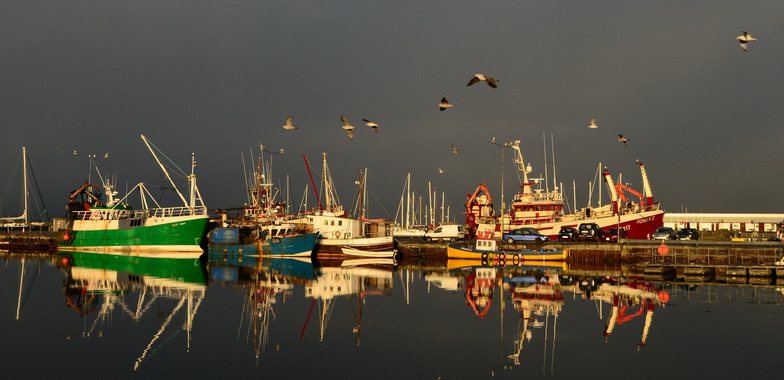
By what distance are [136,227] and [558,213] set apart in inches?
2033

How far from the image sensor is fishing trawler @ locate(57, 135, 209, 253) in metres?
75.1

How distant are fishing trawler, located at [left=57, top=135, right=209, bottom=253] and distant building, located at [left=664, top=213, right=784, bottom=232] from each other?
269ft

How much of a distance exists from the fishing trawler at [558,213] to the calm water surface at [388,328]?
3179 cm

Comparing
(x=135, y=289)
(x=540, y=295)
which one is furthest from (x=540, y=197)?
(x=135, y=289)

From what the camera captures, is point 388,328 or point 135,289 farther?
point 135,289

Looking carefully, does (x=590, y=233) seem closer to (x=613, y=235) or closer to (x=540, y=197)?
(x=613, y=235)

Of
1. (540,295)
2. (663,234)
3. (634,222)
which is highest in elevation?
(634,222)

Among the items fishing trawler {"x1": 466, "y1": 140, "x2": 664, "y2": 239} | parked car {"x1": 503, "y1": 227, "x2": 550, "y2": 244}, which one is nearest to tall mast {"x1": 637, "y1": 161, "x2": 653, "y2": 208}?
fishing trawler {"x1": 466, "y1": 140, "x2": 664, "y2": 239}

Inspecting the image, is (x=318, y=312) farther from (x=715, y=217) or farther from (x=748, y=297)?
(x=715, y=217)

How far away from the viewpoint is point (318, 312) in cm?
3112

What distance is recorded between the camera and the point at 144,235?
250 feet

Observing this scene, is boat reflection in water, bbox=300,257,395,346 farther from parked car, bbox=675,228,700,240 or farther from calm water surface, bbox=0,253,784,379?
parked car, bbox=675,228,700,240

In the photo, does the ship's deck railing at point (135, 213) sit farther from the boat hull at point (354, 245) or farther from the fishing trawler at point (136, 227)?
the boat hull at point (354, 245)

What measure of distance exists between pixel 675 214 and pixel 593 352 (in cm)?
10726
